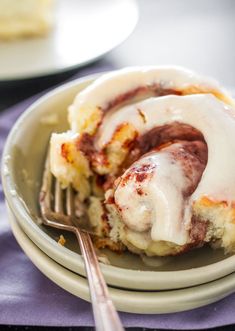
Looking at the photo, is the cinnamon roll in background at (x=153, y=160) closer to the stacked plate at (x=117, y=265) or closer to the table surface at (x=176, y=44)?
the stacked plate at (x=117, y=265)

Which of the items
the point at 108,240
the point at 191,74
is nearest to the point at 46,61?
the point at 191,74

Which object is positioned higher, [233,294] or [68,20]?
→ [68,20]

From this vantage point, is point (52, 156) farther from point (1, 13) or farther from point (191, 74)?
point (1, 13)

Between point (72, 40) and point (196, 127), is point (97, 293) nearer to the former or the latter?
point (196, 127)

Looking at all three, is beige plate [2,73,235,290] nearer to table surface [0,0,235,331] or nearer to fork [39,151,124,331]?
fork [39,151,124,331]

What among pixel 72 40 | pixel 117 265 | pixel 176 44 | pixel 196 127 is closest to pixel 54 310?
pixel 117 265

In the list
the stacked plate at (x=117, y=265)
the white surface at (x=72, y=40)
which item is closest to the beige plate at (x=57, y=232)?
the stacked plate at (x=117, y=265)
